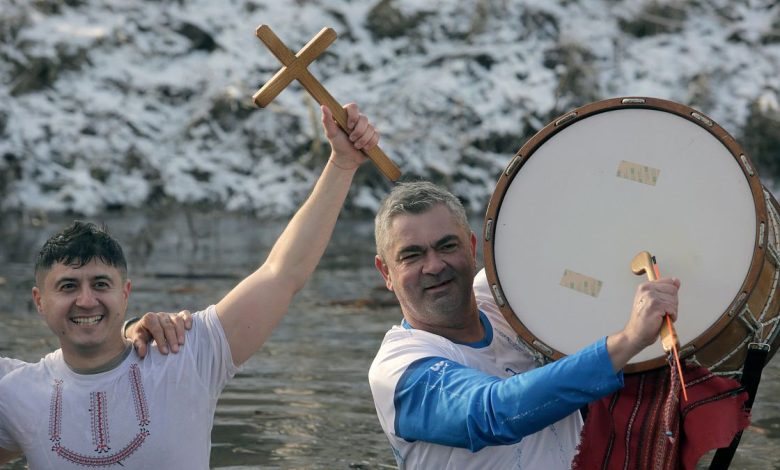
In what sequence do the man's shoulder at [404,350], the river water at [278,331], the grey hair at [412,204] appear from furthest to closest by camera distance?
the river water at [278,331]
the grey hair at [412,204]
the man's shoulder at [404,350]

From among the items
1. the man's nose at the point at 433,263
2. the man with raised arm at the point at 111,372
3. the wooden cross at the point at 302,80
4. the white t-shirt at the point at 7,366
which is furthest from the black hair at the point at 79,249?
the man's nose at the point at 433,263

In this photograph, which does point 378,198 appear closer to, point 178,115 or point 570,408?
point 178,115

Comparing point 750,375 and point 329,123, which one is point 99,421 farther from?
point 750,375

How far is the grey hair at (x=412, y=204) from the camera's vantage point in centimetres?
376

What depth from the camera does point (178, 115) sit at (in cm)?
1509

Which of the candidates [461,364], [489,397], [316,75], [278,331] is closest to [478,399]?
[489,397]

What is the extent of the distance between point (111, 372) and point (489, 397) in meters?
1.16

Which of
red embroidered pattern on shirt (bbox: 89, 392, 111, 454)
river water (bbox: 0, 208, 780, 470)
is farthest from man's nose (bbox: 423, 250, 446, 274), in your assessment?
river water (bbox: 0, 208, 780, 470)

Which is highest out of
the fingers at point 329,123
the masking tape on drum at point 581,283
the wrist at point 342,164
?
the fingers at point 329,123

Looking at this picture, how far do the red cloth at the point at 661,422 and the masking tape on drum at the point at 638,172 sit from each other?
1.71ft

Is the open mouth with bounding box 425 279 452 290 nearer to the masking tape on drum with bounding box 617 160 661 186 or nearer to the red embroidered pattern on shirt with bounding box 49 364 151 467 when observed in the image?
the masking tape on drum with bounding box 617 160 661 186

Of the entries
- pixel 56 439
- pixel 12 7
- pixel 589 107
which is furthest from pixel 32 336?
pixel 12 7

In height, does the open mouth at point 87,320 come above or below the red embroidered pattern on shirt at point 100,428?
above

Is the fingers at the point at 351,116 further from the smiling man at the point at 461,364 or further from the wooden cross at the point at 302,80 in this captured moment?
the smiling man at the point at 461,364
